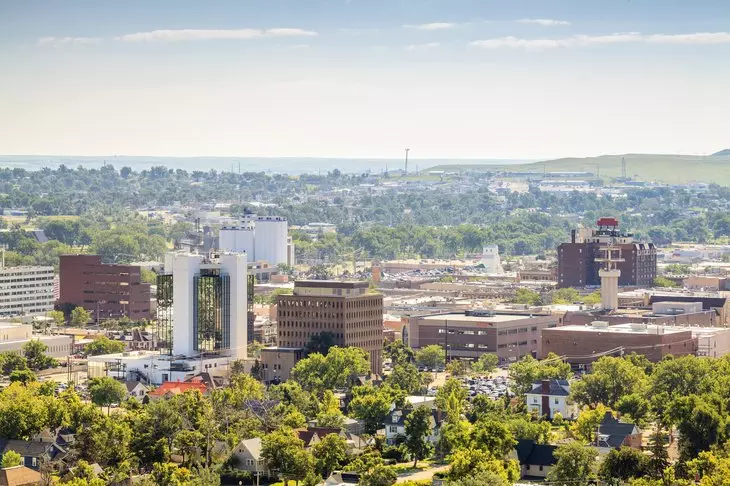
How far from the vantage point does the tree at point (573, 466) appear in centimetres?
6206

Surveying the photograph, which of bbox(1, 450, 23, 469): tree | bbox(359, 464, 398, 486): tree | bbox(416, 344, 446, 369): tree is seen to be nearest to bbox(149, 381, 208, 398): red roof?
bbox(1, 450, 23, 469): tree

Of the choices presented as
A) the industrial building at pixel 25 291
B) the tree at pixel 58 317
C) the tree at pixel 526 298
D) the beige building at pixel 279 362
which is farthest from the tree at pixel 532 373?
the industrial building at pixel 25 291

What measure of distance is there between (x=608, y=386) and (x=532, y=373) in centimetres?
553

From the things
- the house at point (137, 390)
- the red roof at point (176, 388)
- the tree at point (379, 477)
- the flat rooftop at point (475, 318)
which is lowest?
the tree at point (379, 477)

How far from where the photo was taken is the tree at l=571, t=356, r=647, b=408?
3164 inches

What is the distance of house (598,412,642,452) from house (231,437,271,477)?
1211 cm

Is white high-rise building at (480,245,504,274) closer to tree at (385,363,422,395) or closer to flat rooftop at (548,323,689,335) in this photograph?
flat rooftop at (548,323,689,335)

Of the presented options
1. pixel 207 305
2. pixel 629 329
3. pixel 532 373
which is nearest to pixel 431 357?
pixel 629 329

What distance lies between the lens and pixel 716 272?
17425 cm

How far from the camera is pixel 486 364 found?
325 feet

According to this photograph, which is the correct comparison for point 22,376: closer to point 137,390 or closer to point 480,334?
point 137,390

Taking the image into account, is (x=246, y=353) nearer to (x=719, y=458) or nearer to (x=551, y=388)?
(x=551, y=388)

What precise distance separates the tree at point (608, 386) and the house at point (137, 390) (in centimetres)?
1910

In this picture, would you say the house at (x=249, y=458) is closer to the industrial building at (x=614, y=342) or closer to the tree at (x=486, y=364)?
the tree at (x=486, y=364)
